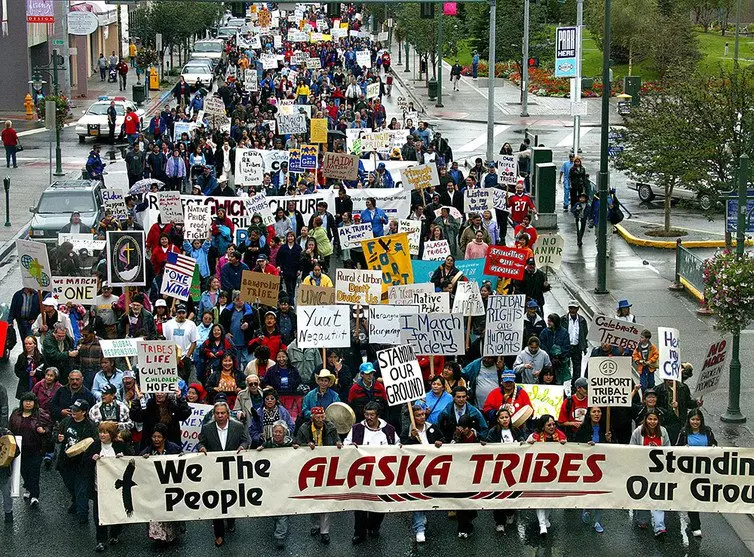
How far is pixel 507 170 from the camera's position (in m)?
30.5

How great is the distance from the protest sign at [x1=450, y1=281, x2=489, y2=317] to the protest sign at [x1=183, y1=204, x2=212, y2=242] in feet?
20.4

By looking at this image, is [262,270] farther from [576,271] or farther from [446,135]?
[446,135]

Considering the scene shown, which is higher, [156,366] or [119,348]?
[156,366]

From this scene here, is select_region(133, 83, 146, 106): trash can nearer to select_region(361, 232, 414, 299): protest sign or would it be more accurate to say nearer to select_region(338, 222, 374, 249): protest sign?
select_region(338, 222, 374, 249): protest sign

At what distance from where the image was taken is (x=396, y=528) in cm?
1488

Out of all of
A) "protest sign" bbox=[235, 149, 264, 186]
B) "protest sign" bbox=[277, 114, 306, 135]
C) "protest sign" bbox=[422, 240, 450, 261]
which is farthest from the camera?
"protest sign" bbox=[277, 114, 306, 135]

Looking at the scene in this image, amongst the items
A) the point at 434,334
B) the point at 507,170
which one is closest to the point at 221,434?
the point at 434,334

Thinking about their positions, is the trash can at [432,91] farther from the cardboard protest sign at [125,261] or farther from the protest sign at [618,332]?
the protest sign at [618,332]

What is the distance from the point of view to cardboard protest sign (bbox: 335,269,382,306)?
65.5 ft

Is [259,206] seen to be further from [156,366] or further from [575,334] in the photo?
[156,366]

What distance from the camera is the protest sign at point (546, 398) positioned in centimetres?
1611

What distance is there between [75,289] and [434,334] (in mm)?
5795

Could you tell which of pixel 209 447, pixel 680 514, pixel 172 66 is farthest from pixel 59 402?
pixel 172 66

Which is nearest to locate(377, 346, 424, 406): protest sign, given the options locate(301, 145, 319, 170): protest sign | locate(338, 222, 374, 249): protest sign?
locate(338, 222, 374, 249): protest sign
